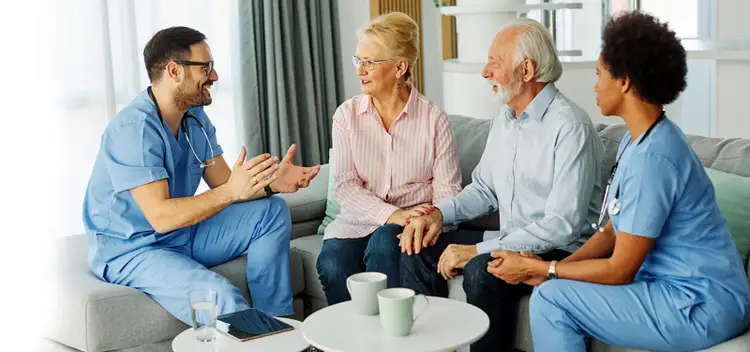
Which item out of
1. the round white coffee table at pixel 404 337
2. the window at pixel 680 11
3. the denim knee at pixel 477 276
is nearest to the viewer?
the round white coffee table at pixel 404 337

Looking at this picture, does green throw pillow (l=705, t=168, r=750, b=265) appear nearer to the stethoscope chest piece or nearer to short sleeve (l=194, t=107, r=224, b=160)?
the stethoscope chest piece

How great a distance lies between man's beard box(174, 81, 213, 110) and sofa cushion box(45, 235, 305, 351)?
0.58 metres

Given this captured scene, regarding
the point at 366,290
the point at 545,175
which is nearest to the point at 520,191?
the point at 545,175

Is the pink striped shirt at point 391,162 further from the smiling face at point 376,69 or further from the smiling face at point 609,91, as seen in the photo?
the smiling face at point 609,91

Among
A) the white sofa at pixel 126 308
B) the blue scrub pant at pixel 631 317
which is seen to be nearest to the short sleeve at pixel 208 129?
the white sofa at pixel 126 308

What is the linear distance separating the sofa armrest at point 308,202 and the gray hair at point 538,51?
1.12 m

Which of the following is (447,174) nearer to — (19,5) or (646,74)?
(646,74)

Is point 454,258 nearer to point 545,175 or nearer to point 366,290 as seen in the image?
point 545,175

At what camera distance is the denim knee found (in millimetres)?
2660

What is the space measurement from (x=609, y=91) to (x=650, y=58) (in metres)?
0.13

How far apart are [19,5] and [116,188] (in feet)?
4.96

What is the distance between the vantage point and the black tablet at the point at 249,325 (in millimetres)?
2365

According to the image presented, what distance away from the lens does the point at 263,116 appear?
5020 millimetres

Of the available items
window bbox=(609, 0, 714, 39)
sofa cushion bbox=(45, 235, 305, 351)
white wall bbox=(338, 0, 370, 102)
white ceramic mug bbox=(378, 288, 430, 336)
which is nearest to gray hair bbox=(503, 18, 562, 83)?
white ceramic mug bbox=(378, 288, 430, 336)
